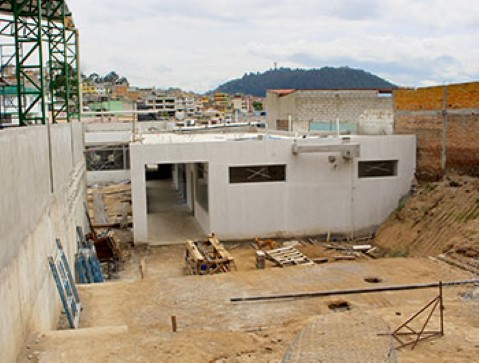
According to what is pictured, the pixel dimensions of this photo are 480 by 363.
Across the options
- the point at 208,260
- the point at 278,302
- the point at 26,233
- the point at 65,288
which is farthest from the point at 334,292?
the point at 26,233

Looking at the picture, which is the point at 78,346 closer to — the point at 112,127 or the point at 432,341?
the point at 432,341

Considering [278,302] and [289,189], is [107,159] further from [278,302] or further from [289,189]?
[278,302]

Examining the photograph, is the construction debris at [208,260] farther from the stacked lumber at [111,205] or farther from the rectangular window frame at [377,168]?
the rectangular window frame at [377,168]

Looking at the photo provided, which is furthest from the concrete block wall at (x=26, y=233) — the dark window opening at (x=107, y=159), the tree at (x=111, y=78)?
the tree at (x=111, y=78)

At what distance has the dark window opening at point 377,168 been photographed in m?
21.2

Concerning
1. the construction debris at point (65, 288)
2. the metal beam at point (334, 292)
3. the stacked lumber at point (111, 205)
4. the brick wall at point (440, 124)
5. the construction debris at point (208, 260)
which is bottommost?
the stacked lumber at point (111, 205)

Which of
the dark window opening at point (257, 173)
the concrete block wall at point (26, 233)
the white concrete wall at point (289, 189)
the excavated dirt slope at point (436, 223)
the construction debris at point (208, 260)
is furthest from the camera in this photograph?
the dark window opening at point (257, 173)

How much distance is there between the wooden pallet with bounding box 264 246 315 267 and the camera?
16828 mm

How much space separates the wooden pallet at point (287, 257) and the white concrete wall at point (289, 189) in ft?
8.02

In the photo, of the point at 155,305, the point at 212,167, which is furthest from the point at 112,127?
the point at 155,305

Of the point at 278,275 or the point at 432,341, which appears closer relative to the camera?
the point at 432,341

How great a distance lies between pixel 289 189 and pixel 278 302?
8.75m

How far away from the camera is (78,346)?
24.9 ft

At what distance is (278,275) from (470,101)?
1010cm
